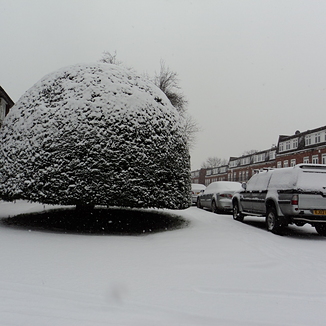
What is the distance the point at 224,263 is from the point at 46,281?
2.52 meters

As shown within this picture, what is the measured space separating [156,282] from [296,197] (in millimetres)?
4831

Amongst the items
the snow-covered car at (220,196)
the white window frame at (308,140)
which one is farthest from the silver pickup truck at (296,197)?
the white window frame at (308,140)

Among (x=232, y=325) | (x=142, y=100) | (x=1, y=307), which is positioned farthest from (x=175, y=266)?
(x=142, y=100)

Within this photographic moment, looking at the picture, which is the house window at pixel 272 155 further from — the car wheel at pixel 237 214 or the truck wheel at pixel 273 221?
the truck wheel at pixel 273 221

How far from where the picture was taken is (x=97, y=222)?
27.2 feet

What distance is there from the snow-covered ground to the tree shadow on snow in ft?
3.13

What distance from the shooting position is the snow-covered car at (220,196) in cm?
1444

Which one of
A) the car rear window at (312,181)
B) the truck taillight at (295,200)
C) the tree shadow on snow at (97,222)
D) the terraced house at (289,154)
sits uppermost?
the terraced house at (289,154)

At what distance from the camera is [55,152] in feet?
21.9

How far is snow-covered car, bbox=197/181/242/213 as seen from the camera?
14.4 meters

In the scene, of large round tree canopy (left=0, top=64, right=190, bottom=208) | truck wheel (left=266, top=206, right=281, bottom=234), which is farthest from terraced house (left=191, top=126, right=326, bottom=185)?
large round tree canopy (left=0, top=64, right=190, bottom=208)

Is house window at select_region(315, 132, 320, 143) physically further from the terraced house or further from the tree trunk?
the tree trunk

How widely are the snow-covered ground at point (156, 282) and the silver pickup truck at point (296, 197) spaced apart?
1.39m

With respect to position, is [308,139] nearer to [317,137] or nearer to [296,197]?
[317,137]
